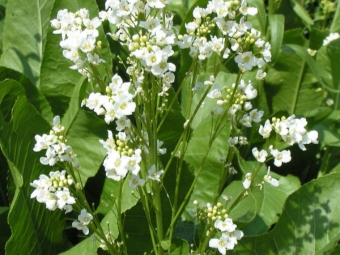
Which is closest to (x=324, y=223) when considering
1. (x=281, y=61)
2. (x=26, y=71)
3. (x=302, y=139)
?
(x=302, y=139)

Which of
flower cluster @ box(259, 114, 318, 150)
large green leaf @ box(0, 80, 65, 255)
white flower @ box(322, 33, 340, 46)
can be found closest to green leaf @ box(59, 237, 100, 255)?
large green leaf @ box(0, 80, 65, 255)

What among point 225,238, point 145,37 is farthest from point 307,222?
point 145,37

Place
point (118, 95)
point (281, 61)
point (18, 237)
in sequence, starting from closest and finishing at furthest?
1. point (118, 95)
2. point (18, 237)
3. point (281, 61)

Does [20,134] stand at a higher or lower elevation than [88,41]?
lower

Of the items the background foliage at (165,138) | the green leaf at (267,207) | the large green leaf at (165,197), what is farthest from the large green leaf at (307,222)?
the large green leaf at (165,197)

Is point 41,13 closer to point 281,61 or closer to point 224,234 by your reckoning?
point 281,61

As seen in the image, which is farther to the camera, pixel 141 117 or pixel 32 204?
pixel 32 204
